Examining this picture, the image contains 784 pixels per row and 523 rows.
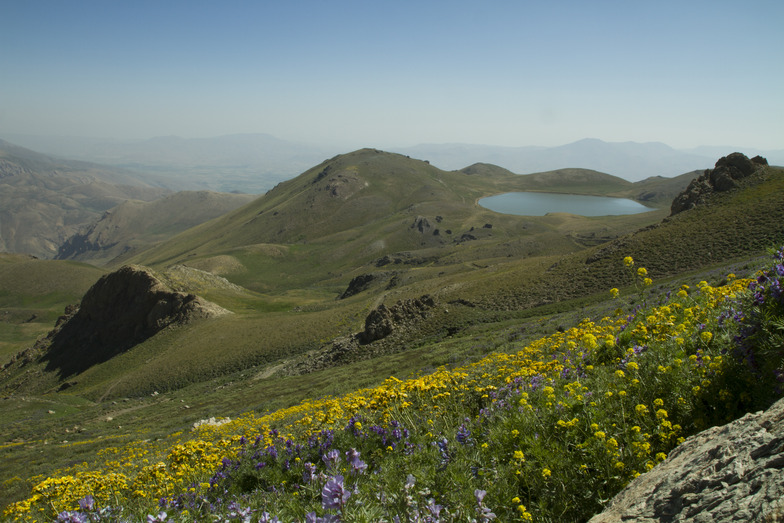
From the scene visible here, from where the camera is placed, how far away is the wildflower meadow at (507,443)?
391cm

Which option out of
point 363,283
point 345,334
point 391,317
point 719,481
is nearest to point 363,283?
point 363,283

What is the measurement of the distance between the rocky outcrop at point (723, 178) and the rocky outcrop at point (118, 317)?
210ft

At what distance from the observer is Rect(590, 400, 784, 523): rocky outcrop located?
2457mm

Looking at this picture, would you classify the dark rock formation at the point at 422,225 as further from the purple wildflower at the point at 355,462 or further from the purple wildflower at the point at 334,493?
the purple wildflower at the point at 334,493

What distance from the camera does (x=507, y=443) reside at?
4.82 metres

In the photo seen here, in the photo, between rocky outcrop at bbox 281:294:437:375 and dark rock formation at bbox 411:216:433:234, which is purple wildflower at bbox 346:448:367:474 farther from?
dark rock formation at bbox 411:216:433:234

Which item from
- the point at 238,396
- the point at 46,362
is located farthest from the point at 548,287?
the point at 46,362

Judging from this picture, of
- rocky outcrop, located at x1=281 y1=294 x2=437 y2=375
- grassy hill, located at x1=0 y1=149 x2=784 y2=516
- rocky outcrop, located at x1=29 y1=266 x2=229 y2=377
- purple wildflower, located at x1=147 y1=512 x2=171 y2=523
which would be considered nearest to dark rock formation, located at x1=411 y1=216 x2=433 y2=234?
grassy hill, located at x1=0 y1=149 x2=784 y2=516

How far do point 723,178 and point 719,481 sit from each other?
56227 millimetres

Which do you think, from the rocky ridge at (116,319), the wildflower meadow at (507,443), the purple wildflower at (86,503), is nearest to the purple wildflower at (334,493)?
the wildflower meadow at (507,443)

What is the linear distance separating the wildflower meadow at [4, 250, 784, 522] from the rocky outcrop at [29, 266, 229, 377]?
188ft

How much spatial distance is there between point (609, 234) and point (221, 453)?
105439 mm

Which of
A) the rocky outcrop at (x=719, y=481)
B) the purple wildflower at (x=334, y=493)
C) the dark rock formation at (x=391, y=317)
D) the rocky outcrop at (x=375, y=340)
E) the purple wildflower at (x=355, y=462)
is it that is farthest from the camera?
the dark rock formation at (x=391, y=317)

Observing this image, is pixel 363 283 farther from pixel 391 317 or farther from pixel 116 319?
pixel 116 319
